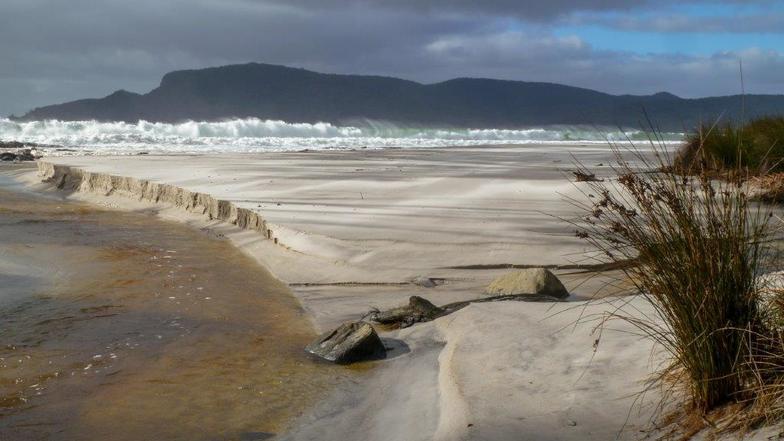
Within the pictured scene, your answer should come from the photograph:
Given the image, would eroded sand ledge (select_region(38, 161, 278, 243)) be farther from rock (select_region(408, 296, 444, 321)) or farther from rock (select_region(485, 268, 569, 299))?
rock (select_region(485, 268, 569, 299))

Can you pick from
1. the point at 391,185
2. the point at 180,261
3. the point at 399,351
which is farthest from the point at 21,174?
the point at 399,351

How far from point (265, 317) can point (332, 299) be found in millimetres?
618

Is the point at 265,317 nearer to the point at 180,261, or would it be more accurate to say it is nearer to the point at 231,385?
the point at 231,385

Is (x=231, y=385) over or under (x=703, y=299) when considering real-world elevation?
under

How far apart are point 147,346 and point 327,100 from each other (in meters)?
107

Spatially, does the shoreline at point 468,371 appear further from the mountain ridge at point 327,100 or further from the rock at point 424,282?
the mountain ridge at point 327,100

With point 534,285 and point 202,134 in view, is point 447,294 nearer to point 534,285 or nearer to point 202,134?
point 534,285

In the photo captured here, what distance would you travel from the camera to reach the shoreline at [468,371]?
326 cm

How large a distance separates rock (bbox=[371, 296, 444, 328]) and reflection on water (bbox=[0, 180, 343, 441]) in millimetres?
497

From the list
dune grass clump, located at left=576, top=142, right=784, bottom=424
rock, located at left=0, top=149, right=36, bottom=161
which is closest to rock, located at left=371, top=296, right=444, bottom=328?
dune grass clump, located at left=576, top=142, right=784, bottom=424

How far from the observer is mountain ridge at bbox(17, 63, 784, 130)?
100875 mm

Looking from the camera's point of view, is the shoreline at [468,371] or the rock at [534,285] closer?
the shoreline at [468,371]

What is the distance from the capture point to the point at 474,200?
381 inches

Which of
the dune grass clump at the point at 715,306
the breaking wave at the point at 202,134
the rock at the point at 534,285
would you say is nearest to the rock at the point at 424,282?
the rock at the point at 534,285
